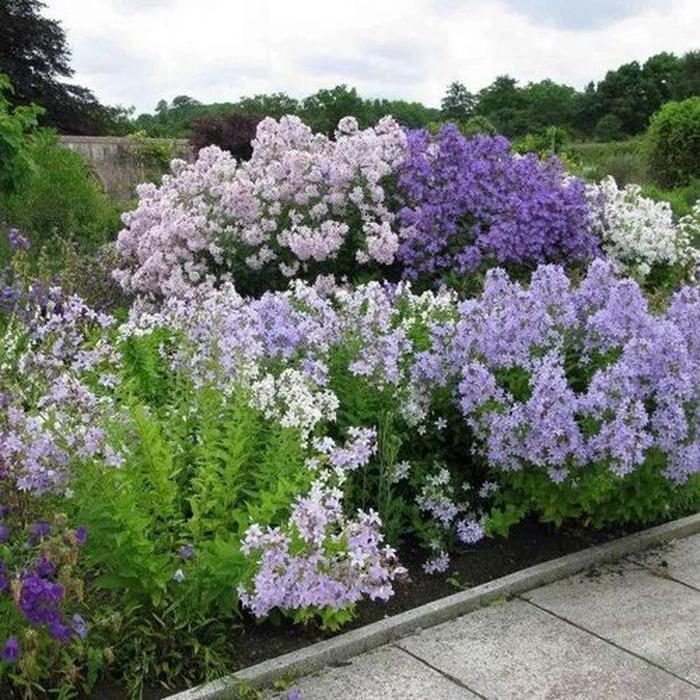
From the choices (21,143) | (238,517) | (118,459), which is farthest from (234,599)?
(21,143)

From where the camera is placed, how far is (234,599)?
147 inches

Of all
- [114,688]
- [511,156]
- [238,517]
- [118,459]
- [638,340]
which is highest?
[511,156]

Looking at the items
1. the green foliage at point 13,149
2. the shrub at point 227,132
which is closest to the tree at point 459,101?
the shrub at point 227,132

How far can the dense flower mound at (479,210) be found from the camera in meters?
8.02

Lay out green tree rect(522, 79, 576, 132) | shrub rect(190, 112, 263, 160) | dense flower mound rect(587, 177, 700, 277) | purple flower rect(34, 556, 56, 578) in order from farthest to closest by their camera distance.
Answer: green tree rect(522, 79, 576, 132) < shrub rect(190, 112, 263, 160) < dense flower mound rect(587, 177, 700, 277) < purple flower rect(34, 556, 56, 578)

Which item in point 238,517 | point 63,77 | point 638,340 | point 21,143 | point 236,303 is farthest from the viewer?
point 63,77

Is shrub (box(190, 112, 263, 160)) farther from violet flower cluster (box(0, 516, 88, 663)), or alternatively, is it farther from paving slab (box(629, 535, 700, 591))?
violet flower cluster (box(0, 516, 88, 663))

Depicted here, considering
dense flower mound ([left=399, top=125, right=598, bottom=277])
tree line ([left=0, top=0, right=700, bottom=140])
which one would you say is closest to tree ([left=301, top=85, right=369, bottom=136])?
tree line ([left=0, top=0, right=700, bottom=140])

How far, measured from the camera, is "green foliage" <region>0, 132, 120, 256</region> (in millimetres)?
11961

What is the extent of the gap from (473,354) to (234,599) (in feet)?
5.39

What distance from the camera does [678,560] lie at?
4.78m

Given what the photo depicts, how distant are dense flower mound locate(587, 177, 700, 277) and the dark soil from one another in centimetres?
457

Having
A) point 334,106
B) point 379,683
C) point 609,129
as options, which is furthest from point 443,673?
point 609,129

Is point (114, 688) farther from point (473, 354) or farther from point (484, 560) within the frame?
point (473, 354)
